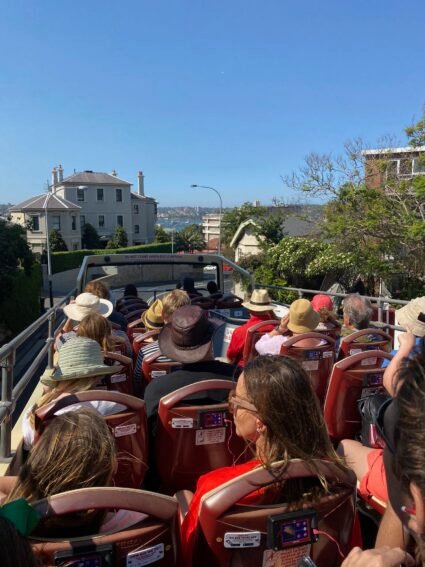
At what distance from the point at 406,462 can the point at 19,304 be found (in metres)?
32.8

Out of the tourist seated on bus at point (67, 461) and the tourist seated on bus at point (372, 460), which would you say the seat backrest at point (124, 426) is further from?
the tourist seated on bus at point (372, 460)

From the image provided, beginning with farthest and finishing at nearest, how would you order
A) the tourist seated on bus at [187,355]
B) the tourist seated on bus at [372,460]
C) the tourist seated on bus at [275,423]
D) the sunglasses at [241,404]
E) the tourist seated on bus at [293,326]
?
the tourist seated on bus at [293,326] < the tourist seated on bus at [187,355] < the tourist seated on bus at [372,460] < the sunglasses at [241,404] < the tourist seated on bus at [275,423]

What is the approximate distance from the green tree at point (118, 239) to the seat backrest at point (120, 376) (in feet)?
207

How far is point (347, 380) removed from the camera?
3.32m

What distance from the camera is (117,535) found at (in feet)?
4.59

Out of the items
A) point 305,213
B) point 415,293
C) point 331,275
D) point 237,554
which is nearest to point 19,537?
point 237,554

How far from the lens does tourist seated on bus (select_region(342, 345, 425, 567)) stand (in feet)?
4.44

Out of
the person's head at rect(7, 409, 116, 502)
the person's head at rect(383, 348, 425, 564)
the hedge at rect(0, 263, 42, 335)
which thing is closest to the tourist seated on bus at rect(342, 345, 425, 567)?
the person's head at rect(383, 348, 425, 564)

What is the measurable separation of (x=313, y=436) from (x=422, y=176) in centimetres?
1475

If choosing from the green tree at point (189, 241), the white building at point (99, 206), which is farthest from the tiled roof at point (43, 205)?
the green tree at point (189, 241)

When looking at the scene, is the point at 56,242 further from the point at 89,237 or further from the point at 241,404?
the point at 241,404

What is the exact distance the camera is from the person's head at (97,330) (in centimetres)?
371

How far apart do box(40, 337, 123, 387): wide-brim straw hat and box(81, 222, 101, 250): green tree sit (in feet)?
212

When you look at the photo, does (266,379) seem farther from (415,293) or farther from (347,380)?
(415,293)
